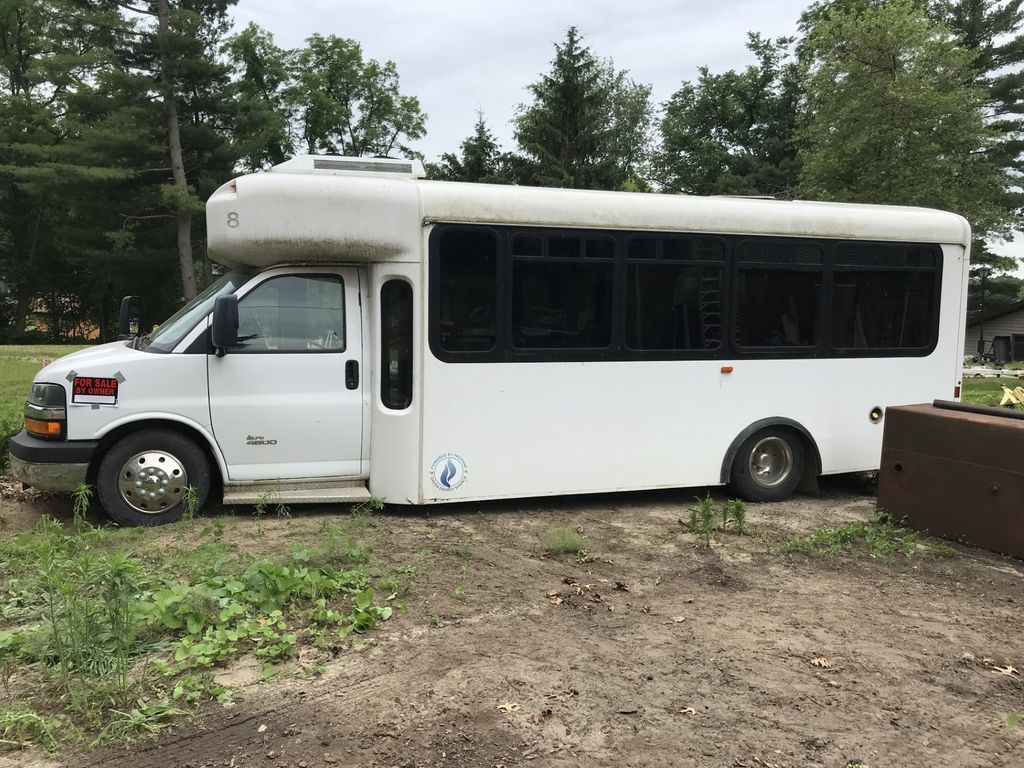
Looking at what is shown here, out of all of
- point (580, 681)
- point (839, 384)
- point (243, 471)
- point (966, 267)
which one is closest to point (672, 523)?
point (839, 384)

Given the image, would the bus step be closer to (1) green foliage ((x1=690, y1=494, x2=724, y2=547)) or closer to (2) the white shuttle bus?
(2) the white shuttle bus

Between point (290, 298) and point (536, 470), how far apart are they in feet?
8.07

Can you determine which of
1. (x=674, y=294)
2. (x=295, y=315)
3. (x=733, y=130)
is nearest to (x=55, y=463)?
(x=295, y=315)

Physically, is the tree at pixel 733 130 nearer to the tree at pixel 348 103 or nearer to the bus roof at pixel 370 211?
the tree at pixel 348 103

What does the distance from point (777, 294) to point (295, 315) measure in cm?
429

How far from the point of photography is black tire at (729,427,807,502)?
23.6ft

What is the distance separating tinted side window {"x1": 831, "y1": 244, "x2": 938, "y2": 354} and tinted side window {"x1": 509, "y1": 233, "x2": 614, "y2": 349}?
2357 mm

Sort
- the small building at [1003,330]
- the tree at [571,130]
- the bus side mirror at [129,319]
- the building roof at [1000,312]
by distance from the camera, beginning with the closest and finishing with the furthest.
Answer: the bus side mirror at [129,319]
the tree at [571,130]
the small building at [1003,330]
the building roof at [1000,312]

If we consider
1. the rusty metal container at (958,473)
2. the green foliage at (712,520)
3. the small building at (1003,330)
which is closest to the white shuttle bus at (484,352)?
the green foliage at (712,520)

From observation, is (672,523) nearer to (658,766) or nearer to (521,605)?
(521,605)

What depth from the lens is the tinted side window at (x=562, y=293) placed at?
6.39 metres

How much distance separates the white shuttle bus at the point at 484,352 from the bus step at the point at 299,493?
0.06 feet

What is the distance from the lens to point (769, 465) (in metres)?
7.47

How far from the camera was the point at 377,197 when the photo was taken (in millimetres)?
6020
